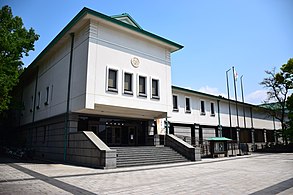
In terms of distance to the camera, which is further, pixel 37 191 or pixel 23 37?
pixel 23 37

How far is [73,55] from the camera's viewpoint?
1797cm

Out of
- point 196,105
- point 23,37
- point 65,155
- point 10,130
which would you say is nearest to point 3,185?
point 65,155

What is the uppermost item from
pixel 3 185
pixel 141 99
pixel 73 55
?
pixel 73 55

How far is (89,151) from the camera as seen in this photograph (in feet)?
46.6

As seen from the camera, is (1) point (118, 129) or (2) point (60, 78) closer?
(2) point (60, 78)

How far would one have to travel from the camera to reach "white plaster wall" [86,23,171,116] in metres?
15.8

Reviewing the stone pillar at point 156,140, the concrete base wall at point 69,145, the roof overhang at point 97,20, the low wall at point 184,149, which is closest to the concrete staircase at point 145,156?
the low wall at point 184,149

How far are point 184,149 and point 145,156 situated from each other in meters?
3.81

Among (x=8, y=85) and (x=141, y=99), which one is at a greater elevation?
(x=8, y=85)

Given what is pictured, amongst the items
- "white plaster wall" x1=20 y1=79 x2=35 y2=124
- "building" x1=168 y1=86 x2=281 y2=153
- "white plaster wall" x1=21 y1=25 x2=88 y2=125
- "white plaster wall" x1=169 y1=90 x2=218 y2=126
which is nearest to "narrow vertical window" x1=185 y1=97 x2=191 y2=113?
"building" x1=168 y1=86 x2=281 y2=153

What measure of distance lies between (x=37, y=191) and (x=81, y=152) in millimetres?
8110

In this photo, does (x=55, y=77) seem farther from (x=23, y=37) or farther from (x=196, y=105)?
(x=196, y=105)

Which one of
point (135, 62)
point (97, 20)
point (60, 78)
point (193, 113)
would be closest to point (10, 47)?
point (60, 78)

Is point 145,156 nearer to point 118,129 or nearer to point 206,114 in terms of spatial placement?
point 118,129
